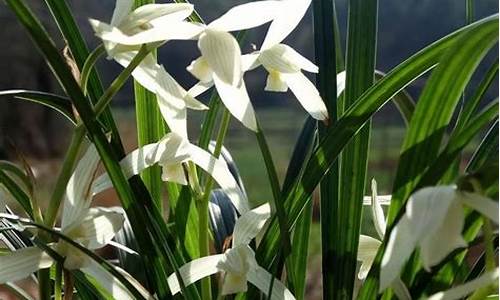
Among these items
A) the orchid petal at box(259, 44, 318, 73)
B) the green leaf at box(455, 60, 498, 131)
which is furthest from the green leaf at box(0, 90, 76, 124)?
the green leaf at box(455, 60, 498, 131)

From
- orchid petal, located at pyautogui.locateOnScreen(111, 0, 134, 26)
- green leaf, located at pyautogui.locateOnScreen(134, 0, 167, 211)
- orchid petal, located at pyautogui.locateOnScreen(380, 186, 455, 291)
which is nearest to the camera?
orchid petal, located at pyautogui.locateOnScreen(380, 186, 455, 291)

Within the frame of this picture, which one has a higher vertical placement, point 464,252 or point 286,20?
point 286,20

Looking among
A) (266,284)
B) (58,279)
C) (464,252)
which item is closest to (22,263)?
(58,279)

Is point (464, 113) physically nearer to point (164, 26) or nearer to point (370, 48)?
point (370, 48)

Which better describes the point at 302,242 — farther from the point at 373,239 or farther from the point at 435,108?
the point at 435,108

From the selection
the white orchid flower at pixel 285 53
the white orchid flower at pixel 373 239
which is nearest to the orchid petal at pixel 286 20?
the white orchid flower at pixel 285 53

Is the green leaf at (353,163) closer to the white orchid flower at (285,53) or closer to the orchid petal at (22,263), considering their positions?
the white orchid flower at (285,53)

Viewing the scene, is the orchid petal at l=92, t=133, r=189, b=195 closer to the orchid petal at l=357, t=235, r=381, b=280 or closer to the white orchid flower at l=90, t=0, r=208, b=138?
the white orchid flower at l=90, t=0, r=208, b=138
